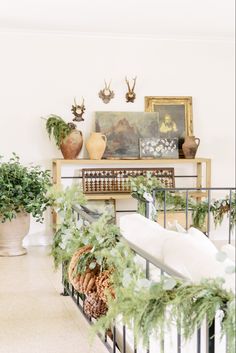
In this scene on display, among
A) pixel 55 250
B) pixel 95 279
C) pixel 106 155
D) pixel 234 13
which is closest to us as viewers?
pixel 95 279

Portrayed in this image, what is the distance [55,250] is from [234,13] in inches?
142

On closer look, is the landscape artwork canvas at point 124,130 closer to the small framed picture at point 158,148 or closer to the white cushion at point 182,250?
the small framed picture at point 158,148

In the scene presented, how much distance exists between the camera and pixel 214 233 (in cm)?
789

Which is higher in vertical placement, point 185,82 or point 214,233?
point 185,82

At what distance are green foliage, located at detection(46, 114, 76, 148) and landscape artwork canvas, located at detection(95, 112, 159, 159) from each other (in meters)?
0.47

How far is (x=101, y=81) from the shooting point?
7.47 m

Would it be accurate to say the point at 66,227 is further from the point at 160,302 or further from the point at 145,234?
the point at 160,302

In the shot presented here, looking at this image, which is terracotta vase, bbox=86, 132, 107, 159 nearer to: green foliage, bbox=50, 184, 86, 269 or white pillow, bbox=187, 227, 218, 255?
green foliage, bbox=50, 184, 86, 269

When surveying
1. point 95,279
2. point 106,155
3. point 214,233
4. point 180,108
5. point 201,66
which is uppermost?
point 201,66

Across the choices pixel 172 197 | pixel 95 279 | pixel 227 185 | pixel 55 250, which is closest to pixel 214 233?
pixel 227 185

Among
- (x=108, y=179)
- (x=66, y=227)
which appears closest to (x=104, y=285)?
(x=66, y=227)

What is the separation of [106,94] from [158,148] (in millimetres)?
958

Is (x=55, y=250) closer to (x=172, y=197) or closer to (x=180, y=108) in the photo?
(x=172, y=197)

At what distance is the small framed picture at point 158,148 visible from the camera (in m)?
7.51
